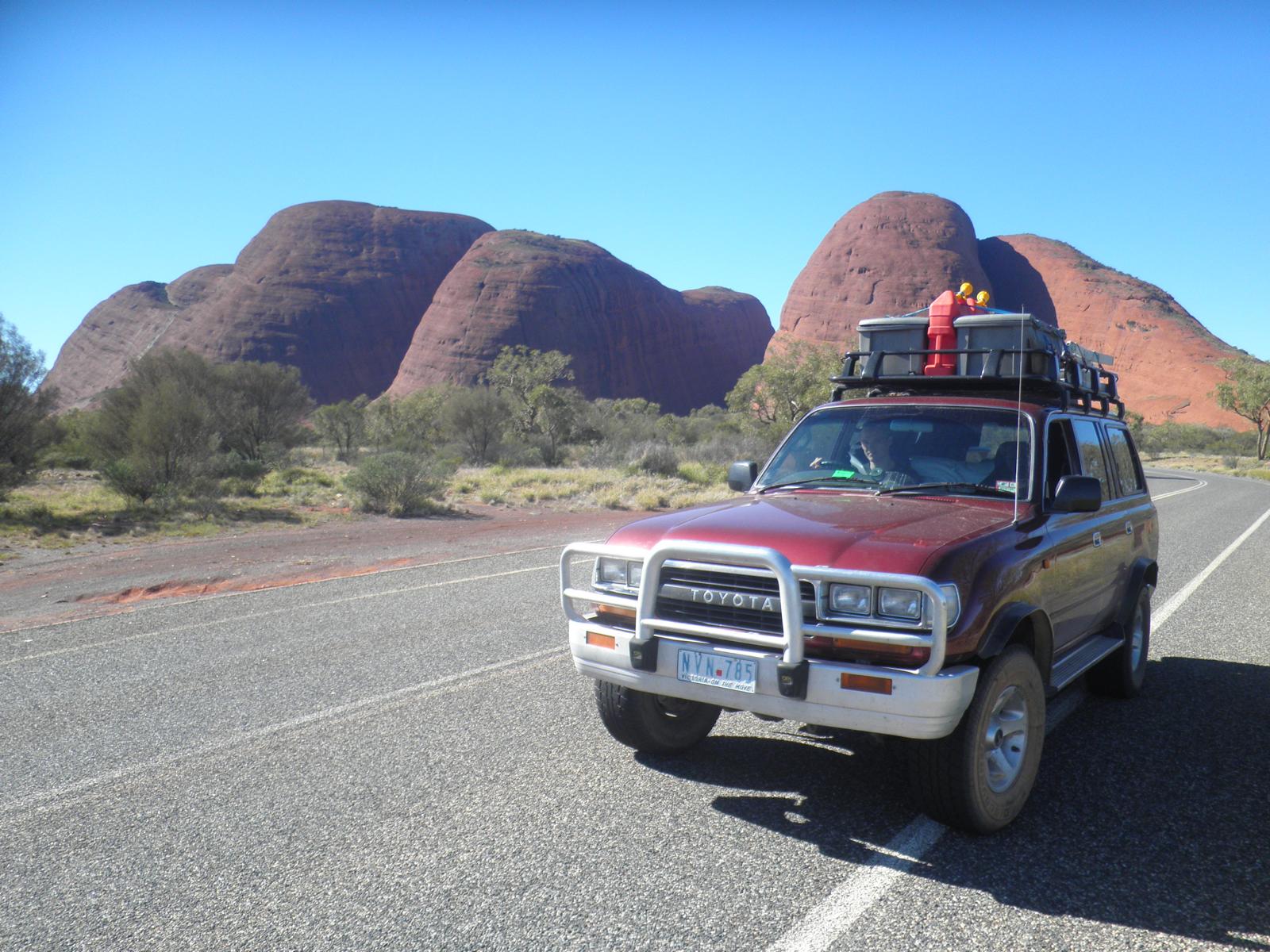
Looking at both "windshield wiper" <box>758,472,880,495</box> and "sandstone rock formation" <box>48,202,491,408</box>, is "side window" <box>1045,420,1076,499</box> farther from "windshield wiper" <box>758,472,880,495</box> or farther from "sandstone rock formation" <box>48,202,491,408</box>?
"sandstone rock formation" <box>48,202,491,408</box>

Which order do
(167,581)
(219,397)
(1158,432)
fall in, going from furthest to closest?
(1158,432) < (219,397) < (167,581)

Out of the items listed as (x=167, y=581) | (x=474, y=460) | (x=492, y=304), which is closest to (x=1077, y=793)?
(x=167, y=581)

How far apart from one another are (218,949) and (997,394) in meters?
4.95

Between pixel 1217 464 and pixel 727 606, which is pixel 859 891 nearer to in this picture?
pixel 727 606

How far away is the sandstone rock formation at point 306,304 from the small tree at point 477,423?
154ft

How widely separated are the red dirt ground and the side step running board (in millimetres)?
8665

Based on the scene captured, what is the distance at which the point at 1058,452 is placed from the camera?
17.0 ft

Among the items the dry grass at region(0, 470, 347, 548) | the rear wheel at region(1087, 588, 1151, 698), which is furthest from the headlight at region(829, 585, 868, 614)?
the dry grass at region(0, 470, 347, 548)

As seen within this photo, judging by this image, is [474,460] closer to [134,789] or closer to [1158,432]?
[134,789]

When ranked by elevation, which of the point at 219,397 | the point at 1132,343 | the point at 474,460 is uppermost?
the point at 1132,343

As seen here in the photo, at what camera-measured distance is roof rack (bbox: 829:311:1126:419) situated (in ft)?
18.0

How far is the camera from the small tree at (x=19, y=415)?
20.0m

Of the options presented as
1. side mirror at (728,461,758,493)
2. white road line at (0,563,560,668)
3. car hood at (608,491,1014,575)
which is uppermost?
side mirror at (728,461,758,493)

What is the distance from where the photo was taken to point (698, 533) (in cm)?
404
